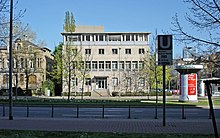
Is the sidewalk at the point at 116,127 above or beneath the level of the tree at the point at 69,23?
beneath

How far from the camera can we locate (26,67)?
2124 inches

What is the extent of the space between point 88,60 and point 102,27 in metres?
12.1

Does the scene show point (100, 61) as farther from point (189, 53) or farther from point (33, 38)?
point (189, 53)

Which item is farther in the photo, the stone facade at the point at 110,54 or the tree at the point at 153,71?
the stone facade at the point at 110,54

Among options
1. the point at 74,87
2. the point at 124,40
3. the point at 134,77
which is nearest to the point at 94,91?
the point at 74,87

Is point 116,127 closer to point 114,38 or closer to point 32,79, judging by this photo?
point 114,38

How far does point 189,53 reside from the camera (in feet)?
41.6

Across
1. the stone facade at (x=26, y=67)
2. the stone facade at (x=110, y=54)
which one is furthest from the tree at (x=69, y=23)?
the stone facade at (x=110, y=54)

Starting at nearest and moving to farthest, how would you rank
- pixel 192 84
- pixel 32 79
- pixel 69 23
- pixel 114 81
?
1. pixel 192 84
2. pixel 69 23
3. pixel 114 81
4. pixel 32 79

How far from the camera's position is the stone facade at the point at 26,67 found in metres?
51.3

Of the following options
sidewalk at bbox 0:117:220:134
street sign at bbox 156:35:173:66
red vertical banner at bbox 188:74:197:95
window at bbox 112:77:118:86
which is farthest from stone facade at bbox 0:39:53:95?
street sign at bbox 156:35:173:66

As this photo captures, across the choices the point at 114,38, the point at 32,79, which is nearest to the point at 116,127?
the point at 114,38

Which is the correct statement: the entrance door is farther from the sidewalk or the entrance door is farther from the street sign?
the street sign

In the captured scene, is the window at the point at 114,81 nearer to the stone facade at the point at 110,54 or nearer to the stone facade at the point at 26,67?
the stone facade at the point at 110,54
